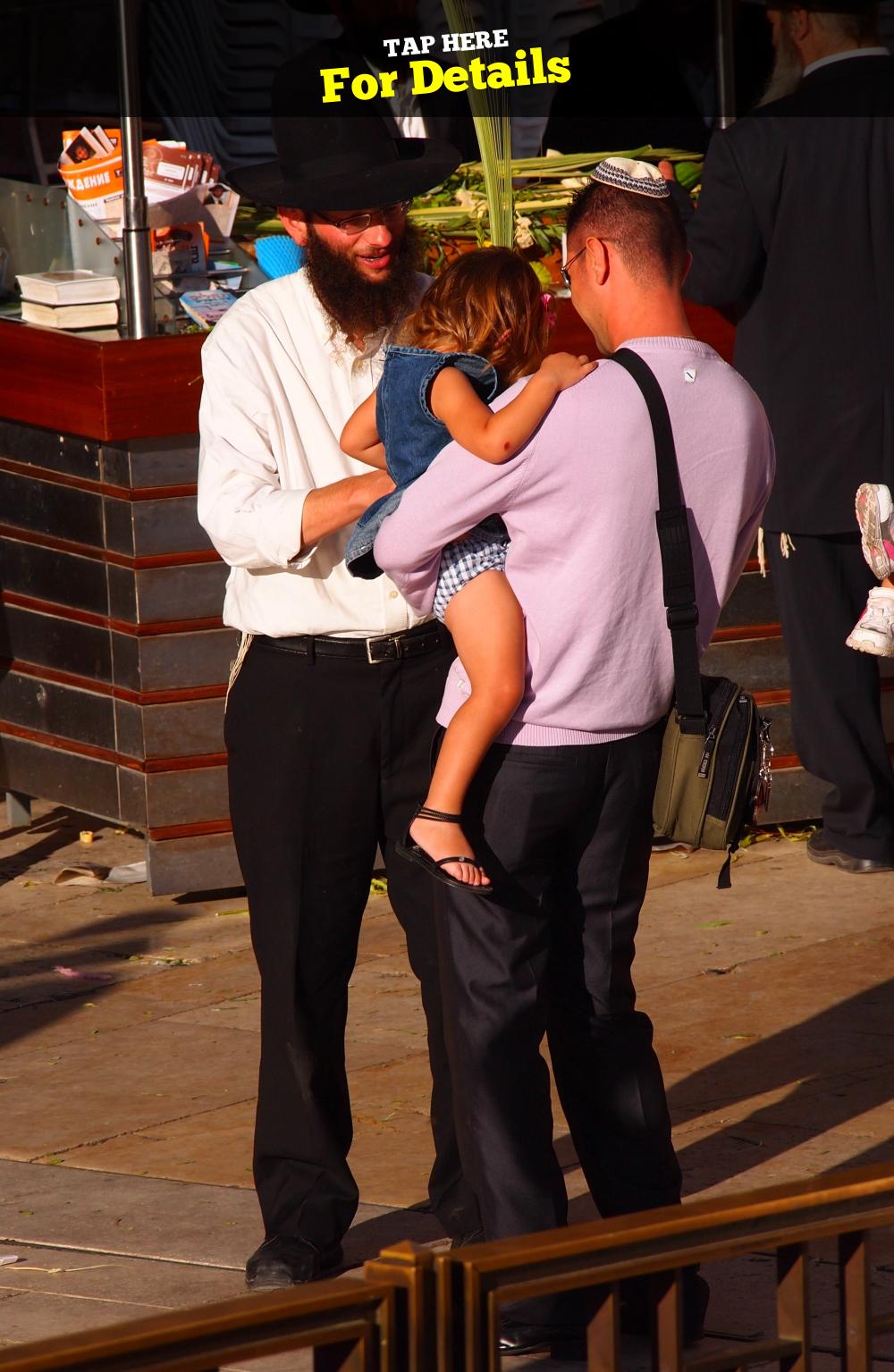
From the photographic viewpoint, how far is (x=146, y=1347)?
1.99m

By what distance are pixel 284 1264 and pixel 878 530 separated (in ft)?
6.85

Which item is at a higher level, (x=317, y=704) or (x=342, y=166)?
(x=342, y=166)

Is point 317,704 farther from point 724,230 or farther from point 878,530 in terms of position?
point 724,230

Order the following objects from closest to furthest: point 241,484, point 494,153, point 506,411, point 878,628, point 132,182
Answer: point 506,411 < point 241,484 < point 878,628 < point 132,182 < point 494,153

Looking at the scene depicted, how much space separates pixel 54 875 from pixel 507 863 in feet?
12.9

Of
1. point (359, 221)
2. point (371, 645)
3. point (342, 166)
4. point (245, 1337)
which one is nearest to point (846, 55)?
point (342, 166)

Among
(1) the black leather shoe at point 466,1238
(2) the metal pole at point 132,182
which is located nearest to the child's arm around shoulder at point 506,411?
(1) the black leather shoe at point 466,1238

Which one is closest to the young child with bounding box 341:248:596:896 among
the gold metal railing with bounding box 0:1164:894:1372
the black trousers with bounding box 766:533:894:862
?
the gold metal railing with bounding box 0:1164:894:1372

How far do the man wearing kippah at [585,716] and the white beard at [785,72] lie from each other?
11.5 ft

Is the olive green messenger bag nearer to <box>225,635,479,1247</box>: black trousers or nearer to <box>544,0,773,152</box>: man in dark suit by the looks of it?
<box>225,635,479,1247</box>: black trousers

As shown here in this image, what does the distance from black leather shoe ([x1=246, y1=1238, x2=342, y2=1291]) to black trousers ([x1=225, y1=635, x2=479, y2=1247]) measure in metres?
0.03

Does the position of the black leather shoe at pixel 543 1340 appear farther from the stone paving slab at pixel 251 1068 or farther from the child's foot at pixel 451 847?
the child's foot at pixel 451 847

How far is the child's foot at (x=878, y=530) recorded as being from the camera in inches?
191

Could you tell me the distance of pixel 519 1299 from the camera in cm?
225
